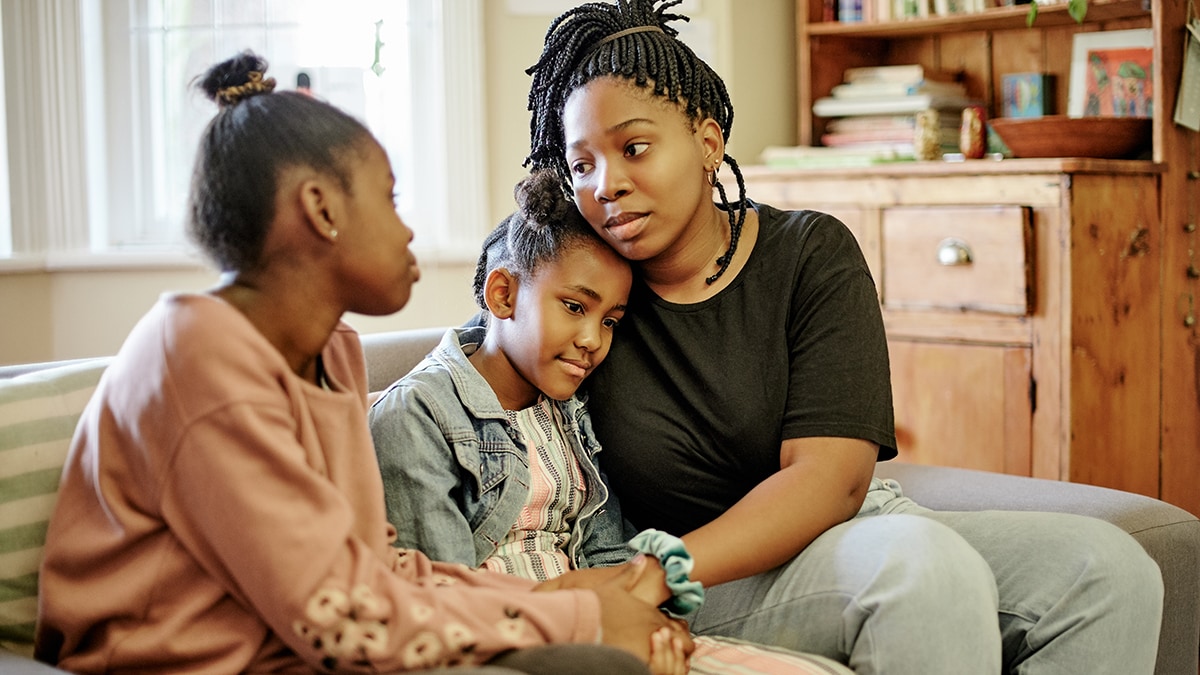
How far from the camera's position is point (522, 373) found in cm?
149

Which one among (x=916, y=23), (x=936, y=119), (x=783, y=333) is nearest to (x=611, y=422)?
(x=783, y=333)

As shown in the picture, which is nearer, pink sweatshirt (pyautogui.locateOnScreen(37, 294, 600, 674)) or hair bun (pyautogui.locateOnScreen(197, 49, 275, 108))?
pink sweatshirt (pyautogui.locateOnScreen(37, 294, 600, 674))

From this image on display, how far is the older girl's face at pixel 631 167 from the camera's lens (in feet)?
4.75

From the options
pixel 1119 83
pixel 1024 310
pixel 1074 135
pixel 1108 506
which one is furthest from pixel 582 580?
pixel 1119 83

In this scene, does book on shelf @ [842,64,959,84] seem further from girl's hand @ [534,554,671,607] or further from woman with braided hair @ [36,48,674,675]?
woman with braided hair @ [36,48,674,675]

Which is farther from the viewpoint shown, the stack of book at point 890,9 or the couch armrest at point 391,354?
the stack of book at point 890,9

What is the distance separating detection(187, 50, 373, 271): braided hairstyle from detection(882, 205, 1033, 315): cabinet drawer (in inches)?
73.9

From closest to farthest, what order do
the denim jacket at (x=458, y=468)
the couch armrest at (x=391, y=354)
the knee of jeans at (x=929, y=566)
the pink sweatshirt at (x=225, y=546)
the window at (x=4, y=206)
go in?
1. the pink sweatshirt at (x=225, y=546)
2. the knee of jeans at (x=929, y=566)
3. the denim jacket at (x=458, y=468)
4. the couch armrest at (x=391, y=354)
5. the window at (x=4, y=206)

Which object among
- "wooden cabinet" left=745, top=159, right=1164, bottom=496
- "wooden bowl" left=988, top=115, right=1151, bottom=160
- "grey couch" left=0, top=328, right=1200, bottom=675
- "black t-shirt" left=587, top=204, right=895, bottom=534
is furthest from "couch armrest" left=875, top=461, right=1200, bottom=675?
"wooden bowl" left=988, top=115, right=1151, bottom=160

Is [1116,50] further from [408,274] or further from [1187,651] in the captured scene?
[408,274]

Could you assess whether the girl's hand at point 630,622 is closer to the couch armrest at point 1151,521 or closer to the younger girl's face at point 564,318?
the younger girl's face at point 564,318

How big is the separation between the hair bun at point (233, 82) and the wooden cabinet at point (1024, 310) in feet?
6.24

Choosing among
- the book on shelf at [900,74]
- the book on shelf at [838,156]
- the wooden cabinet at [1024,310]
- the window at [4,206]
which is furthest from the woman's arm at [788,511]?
the window at [4,206]

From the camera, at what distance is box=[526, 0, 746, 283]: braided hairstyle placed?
4.91 ft
